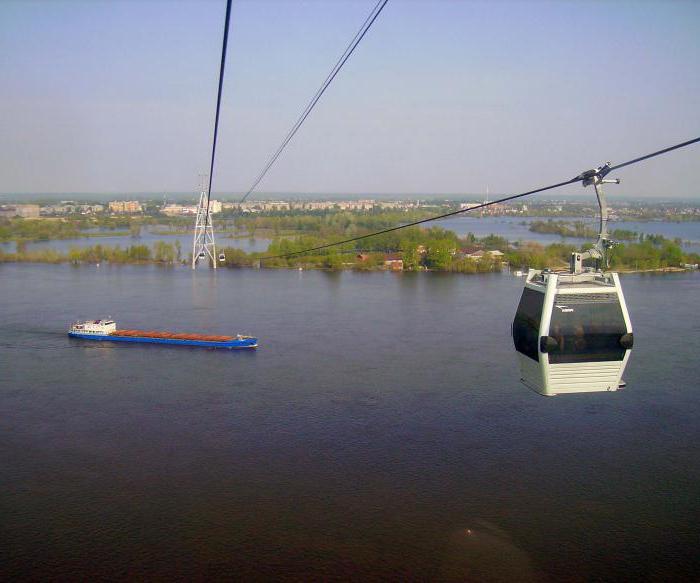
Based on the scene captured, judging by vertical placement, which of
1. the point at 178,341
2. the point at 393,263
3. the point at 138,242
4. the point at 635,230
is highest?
the point at 635,230

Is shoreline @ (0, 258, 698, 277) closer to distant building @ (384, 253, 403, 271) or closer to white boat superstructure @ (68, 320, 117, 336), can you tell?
distant building @ (384, 253, 403, 271)

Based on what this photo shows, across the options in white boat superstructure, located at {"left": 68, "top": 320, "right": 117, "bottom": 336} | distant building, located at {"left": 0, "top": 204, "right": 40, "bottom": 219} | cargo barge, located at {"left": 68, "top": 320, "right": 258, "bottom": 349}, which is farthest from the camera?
distant building, located at {"left": 0, "top": 204, "right": 40, "bottom": 219}

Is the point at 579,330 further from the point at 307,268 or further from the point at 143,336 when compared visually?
the point at 307,268

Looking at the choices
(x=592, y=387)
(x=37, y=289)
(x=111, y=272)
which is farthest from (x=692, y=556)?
(x=111, y=272)

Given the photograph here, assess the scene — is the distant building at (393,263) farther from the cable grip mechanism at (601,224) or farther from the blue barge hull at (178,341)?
the cable grip mechanism at (601,224)

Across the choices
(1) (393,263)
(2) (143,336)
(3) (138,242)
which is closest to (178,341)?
(2) (143,336)

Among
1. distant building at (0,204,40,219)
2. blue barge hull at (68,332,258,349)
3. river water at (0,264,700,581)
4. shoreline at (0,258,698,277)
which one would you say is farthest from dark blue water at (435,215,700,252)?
distant building at (0,204,40,219)

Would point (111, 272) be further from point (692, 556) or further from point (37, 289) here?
point (692, 556)
